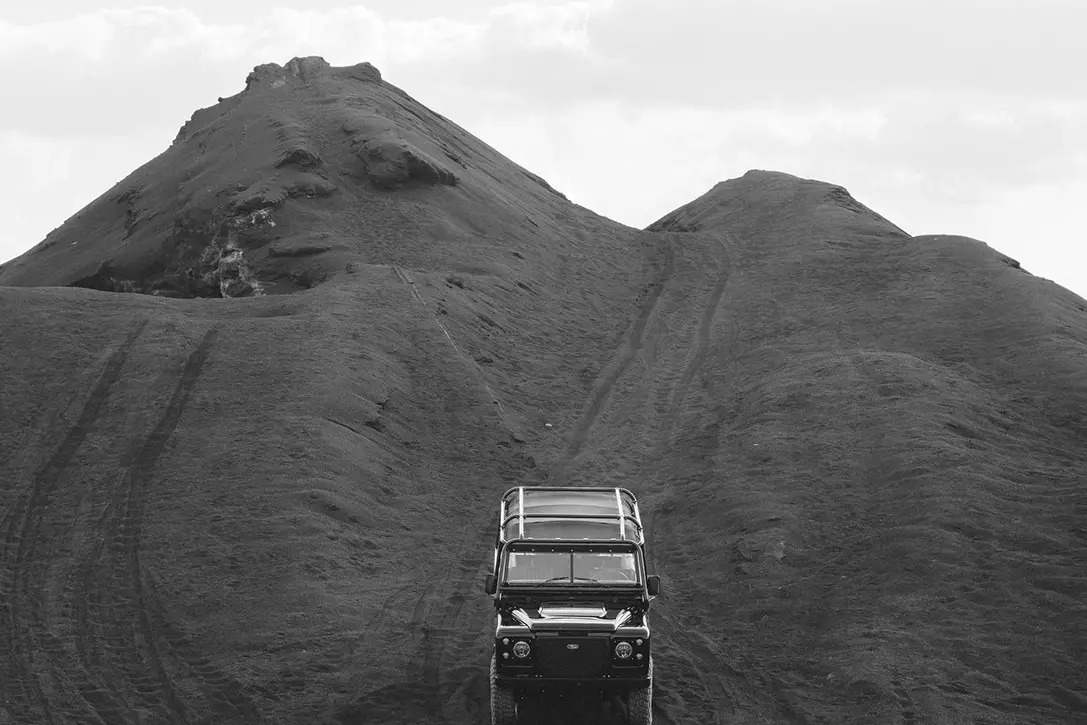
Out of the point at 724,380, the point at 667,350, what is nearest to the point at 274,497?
the point at 724,380

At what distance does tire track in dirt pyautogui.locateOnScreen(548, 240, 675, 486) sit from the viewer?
30.1 metres

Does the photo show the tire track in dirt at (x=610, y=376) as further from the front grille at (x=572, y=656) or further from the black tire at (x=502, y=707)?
the front grille at (x=572, y=656)

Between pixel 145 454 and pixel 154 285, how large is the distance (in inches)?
892

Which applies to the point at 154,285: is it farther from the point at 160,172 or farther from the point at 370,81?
the point at 370,81

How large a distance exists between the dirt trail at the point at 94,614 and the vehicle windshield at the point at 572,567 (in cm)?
472

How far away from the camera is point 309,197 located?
4866 cm

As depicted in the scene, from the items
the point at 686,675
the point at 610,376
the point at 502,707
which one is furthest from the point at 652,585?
the point at 610,376

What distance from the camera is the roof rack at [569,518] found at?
16203 mm

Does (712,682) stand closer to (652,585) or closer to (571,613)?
(652,585)

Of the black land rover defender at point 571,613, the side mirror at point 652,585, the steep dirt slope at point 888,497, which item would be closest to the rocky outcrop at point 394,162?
the steep dirt slope at point 888,497

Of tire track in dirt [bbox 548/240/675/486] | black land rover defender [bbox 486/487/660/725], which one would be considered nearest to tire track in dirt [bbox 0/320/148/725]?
black land rover defender [bbox 486/487/660/725]

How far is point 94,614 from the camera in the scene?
20.0m

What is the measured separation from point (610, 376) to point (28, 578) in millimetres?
20315

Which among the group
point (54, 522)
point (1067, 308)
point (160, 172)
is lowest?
point (54, 522)
